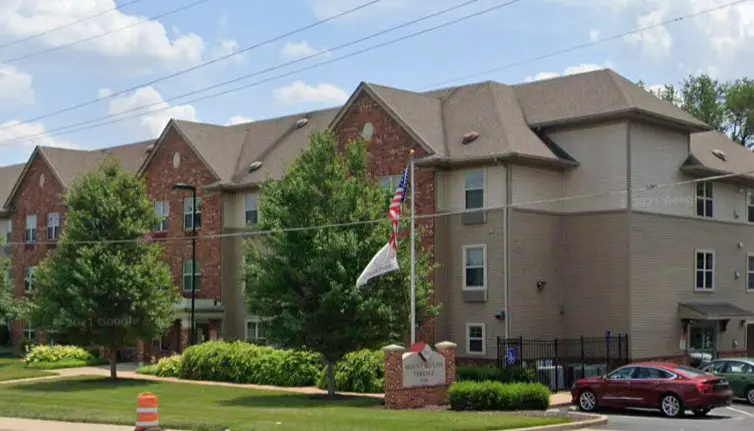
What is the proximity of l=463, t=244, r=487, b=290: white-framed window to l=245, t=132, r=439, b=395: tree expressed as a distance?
509 cm

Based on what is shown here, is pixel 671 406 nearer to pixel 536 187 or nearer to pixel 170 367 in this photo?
pixel 536 187

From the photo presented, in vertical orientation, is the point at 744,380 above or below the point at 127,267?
below

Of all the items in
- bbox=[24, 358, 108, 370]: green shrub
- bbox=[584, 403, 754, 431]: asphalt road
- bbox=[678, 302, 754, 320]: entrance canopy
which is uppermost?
bbox=[678, 302, 754, 320]: entrance canopy

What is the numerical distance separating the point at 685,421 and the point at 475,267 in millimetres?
13349

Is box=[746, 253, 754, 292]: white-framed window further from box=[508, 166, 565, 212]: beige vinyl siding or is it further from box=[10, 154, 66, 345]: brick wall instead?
box=[10, 154, 66, 345]: brick wall

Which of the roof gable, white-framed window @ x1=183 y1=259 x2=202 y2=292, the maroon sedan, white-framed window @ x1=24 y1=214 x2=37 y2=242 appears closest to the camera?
the maroon sedan

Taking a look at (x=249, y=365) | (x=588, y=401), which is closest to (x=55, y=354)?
(x=249, y=365)

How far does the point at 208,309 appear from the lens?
159 ft

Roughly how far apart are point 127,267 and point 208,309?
25.0ft

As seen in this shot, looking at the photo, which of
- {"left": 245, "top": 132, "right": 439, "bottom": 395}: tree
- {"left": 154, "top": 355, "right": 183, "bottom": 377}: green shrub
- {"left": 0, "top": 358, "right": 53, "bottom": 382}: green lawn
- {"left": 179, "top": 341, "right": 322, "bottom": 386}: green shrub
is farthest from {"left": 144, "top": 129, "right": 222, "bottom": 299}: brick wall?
{"left": 245, "top": 132, "right": 439, "bottom": 395}: tree

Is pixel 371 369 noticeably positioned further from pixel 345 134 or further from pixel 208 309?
pixel 208 309

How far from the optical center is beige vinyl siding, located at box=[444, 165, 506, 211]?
38.2m

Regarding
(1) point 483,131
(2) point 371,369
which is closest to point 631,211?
(1) point 483,131

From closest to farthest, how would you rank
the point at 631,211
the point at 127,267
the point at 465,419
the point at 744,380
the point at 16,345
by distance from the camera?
the point at 465,419, the point at 744,380, the point at 631,211, the point at 127,267, the point at 16,345
